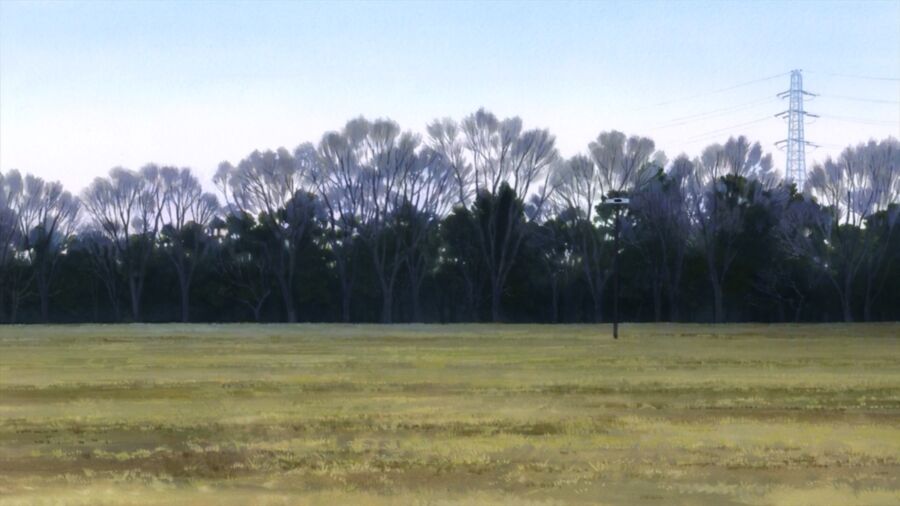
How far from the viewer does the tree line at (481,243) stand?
219 feet

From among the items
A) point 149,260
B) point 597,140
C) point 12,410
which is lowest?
point 12,410

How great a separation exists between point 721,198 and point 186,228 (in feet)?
100

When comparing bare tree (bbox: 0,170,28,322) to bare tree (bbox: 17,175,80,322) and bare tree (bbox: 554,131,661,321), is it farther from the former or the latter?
bare tree (bbox: 554,131,661,321)

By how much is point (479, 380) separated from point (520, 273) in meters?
47.7

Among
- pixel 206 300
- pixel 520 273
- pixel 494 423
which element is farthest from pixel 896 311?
pixel 494 423

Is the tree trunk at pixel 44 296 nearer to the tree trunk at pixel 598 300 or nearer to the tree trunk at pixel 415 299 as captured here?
the tree trunk at pixel 415 299

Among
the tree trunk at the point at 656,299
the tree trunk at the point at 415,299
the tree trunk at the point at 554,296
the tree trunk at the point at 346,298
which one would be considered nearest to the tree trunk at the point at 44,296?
the tree trunk at the point at 346,298

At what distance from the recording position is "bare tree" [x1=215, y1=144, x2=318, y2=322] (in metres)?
70.4

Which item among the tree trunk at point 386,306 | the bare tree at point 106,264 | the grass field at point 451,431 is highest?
the bare tree at point 106,264

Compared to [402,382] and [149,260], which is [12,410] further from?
[149,260]

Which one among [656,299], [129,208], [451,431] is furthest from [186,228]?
[451,431]

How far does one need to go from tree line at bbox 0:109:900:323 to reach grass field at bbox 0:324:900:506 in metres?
38.5

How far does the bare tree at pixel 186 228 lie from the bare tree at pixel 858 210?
34456mm

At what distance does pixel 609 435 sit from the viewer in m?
13.1
